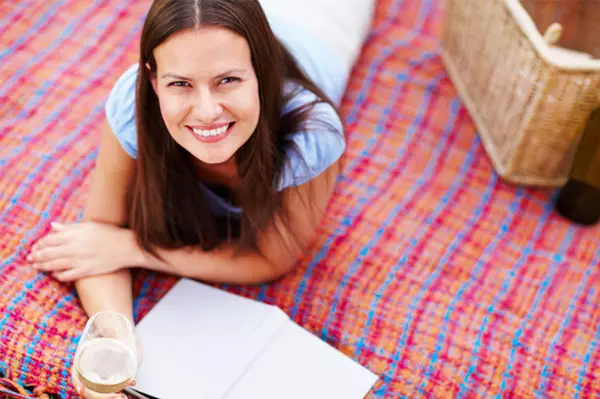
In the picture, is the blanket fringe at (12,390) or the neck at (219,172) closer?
the blanket fringe at (12,390)

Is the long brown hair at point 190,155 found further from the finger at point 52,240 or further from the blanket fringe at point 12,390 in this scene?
the blanket fringe at point 12,390

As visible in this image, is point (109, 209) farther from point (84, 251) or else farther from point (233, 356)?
point (233, 356)

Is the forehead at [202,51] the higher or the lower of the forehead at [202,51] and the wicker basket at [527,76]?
the higher

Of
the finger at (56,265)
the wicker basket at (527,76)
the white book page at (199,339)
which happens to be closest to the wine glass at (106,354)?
the white book page at (199,339)

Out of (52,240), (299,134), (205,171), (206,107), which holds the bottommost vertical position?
(52,240)

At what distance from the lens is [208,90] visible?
0.94m

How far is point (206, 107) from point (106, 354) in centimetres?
36

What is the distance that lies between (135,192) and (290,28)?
478mm

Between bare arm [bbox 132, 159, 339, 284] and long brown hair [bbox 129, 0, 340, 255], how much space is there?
0.07 feet

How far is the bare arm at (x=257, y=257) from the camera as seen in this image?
1.20 meters

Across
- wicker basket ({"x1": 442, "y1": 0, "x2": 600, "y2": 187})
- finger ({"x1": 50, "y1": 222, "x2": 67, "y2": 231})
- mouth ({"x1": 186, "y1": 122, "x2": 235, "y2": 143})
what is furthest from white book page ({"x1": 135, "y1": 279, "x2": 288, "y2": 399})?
wicker basket ({"x1": 442, "y1": 0, "x2": 600, "y2": 187})

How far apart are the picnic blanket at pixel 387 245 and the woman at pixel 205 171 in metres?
0.07

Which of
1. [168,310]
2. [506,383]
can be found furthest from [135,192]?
[506,383]

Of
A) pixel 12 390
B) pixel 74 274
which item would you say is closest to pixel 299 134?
pixel 74 274
